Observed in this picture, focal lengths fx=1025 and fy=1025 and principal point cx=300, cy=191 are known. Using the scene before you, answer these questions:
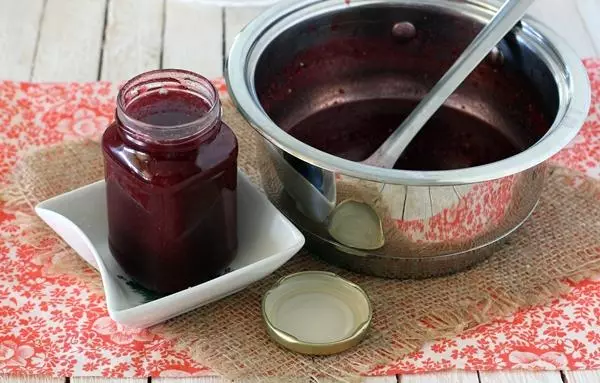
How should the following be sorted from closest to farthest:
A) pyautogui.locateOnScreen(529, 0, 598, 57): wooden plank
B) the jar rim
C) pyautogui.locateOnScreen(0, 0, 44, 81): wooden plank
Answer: the jar rim → pyautogui.locateOnScreen(0, 0, 44, 81): wooden plank → pyautogui.locateOnScreen(529, 0, 598, 57): wooden plank

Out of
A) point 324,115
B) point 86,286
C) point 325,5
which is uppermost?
point 325,5

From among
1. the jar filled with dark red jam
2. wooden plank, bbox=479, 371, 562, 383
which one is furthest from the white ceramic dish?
wooden plank, bbox=479, 371, 562, 383

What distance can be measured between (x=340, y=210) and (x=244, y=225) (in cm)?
15

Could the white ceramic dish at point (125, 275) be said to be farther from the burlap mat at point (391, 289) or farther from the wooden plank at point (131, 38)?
the wooden plank at point (131, 38)

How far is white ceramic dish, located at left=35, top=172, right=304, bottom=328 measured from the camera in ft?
3.66

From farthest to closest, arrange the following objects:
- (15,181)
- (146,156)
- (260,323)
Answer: (15,181)
(260,323)
(146,156)

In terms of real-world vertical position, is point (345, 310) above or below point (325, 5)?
below

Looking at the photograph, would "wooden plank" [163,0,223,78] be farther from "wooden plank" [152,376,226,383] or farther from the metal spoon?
"wooden plank" [152,376,226,383]

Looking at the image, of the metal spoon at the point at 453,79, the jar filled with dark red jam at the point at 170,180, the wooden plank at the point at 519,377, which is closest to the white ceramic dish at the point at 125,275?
the jar filled with dark red jam at the point at 170,180

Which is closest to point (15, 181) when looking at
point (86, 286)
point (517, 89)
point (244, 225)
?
point (86, 286)

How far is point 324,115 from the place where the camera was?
55.4 inches

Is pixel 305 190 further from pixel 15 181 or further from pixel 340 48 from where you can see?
pixel 15 181

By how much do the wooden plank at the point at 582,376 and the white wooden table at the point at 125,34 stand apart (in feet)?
2.40

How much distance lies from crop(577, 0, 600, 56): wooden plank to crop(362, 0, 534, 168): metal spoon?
55cm
